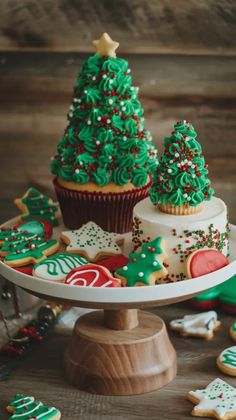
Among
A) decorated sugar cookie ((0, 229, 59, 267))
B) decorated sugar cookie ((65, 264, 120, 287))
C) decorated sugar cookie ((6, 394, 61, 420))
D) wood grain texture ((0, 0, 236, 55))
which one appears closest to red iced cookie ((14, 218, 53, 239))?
decorated sugar cookie ((0, 229, 59, 267))

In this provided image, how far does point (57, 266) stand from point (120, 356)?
9.0 inches

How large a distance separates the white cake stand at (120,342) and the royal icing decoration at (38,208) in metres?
0.26

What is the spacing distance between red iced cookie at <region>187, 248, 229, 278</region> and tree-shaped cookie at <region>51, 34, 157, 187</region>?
270 mm

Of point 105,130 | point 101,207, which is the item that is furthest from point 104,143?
point 101,207

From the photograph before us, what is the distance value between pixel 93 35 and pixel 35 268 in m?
0.85

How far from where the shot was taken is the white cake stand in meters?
1.36

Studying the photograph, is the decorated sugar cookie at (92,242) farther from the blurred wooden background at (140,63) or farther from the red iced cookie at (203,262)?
the blurred wooden background at (140,63)

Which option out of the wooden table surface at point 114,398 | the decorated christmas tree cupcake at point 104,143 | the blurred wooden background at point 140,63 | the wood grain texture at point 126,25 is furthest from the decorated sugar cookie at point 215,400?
the wood grain texture at point 126,25

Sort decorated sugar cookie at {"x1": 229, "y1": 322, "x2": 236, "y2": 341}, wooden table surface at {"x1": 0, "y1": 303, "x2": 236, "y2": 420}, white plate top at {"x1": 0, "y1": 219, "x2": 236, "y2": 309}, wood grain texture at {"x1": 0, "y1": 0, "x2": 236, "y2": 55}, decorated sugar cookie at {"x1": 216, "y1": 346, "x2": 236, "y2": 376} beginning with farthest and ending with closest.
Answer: wood grain texture at {"x1": 0, "y1": 0, "x2": 236, "y2": 55}
decorated sugar cookie at {"x1": 229, "y1": 322, "x2": 236, "y2": 341}
decorated sugar cookie at {"x1": 216, "y1": 346, "x2": 236, "y2": 376}
wooden table surface at {"x1": 0, "y1": 303, "x2": 236, "y2": 420}
white plate top at {"x1": 0, "y1": 219, "x2": 236, "y2": 309}

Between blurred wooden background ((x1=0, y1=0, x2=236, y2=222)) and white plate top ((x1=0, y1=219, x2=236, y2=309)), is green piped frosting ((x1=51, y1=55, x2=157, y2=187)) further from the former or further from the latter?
blurred wooden background ((x1=0, y1=0, x2=236, y2=222))

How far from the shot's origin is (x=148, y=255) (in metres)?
1.37

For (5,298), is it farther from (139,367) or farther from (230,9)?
(230,9)

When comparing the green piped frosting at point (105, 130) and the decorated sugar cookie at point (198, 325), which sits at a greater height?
the green piped frosting at point (105, 130)

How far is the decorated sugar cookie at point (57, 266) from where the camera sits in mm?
1395
